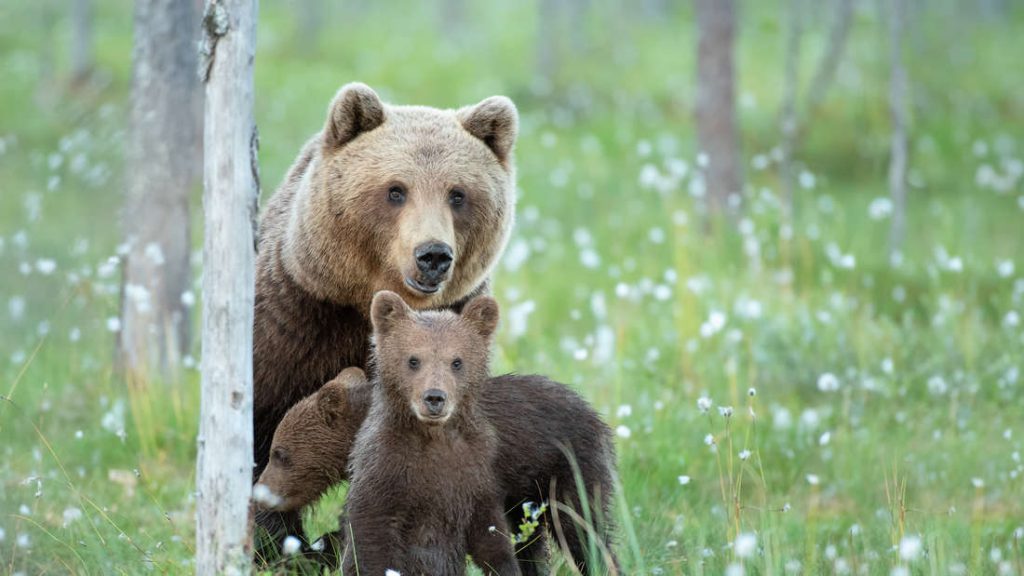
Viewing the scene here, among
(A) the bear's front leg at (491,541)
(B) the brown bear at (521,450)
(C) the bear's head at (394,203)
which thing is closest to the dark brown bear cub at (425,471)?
(A) the bear's front leg at (491,541)

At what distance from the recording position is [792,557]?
4.83 m

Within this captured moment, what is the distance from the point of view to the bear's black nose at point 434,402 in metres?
3.88

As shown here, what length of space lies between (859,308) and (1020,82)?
1443cm

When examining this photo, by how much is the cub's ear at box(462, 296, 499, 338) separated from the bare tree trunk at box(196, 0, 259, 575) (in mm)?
746

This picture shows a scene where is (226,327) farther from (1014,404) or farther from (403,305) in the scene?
(1014,404)

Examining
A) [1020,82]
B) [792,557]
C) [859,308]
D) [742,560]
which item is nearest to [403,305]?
[742,560]

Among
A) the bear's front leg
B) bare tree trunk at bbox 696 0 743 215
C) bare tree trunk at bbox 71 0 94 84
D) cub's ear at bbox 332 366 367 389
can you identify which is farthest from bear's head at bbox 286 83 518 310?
bare tree trunk at bbox 71 0 94 84

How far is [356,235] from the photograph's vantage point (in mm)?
4934

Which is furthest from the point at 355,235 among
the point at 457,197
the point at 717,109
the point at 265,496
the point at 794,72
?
the point at 794,72

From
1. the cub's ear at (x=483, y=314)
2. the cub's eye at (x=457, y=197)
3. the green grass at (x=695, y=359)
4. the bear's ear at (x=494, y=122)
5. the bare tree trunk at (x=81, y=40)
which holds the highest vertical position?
the bare tree trunk at (x=81, y=40)

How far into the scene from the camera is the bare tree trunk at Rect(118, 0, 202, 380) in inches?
293

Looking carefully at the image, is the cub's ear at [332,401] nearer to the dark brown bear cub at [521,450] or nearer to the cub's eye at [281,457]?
the dark brown bear cub at [521,450]

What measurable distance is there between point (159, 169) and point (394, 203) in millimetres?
3202

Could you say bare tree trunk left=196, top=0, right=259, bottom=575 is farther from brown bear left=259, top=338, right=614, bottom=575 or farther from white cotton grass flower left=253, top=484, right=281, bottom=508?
brown bear left=259, top=338, right=614, bottom=575
